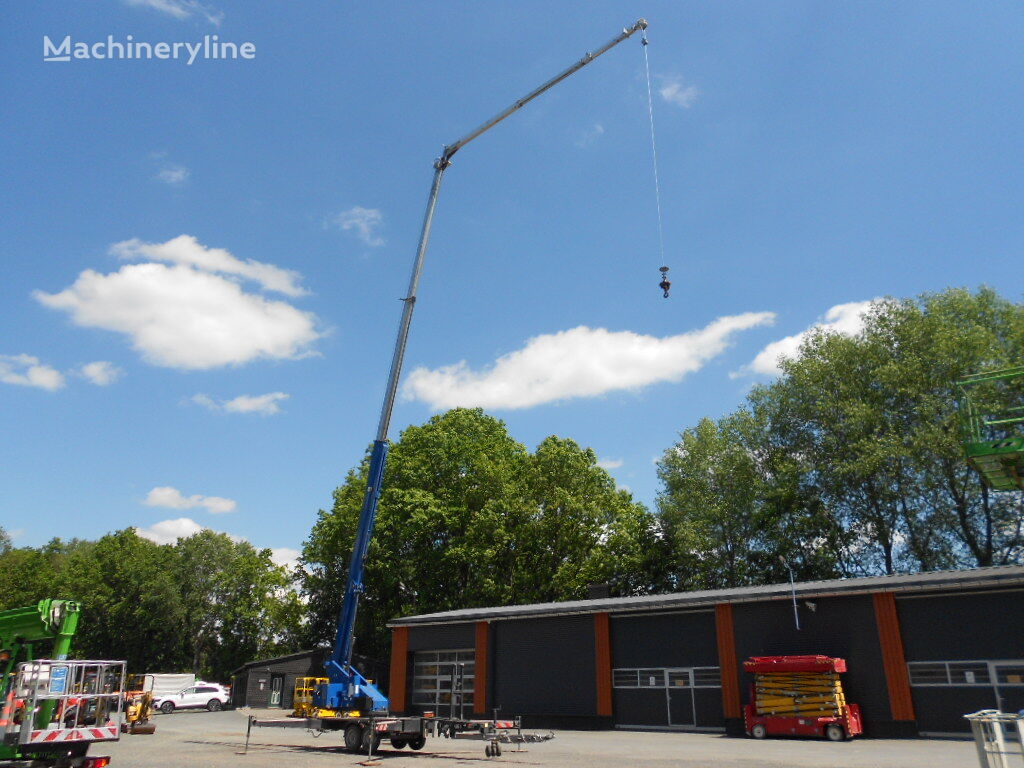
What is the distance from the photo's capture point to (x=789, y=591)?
2370 cm

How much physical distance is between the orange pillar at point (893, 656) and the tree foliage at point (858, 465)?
1580 cm

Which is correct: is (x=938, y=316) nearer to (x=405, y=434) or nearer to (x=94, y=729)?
(x=405, y=434)

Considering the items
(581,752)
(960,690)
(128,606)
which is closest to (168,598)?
(128,606)

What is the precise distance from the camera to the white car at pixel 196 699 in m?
43.4

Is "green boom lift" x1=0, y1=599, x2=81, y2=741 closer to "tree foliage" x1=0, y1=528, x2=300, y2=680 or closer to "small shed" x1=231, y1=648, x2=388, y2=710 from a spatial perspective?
"small shed" x1=231, y1=648, x2=388, y2=710

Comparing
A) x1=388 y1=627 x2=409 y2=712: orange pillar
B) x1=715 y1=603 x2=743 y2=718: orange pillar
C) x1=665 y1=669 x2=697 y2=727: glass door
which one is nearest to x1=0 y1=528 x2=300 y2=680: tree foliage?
x1=388 y1=627 x2=409 y2=712: orange pillar

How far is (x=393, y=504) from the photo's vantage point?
4544 centimetres

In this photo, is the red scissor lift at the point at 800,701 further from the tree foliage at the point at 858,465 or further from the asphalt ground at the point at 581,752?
the tree foliage at the point at 858,465

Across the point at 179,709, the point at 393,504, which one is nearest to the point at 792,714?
the point at 393,504

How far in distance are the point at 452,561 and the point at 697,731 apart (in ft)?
75.0

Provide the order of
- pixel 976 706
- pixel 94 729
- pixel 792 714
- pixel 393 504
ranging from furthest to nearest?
1. pixel 393 504
2. pixel 792 714
3. pixel 976 706
4. pixel 94 729

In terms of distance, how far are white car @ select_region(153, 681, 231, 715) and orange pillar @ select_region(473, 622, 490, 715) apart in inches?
939

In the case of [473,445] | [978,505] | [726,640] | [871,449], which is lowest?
[726,640]

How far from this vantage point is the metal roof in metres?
20.5
